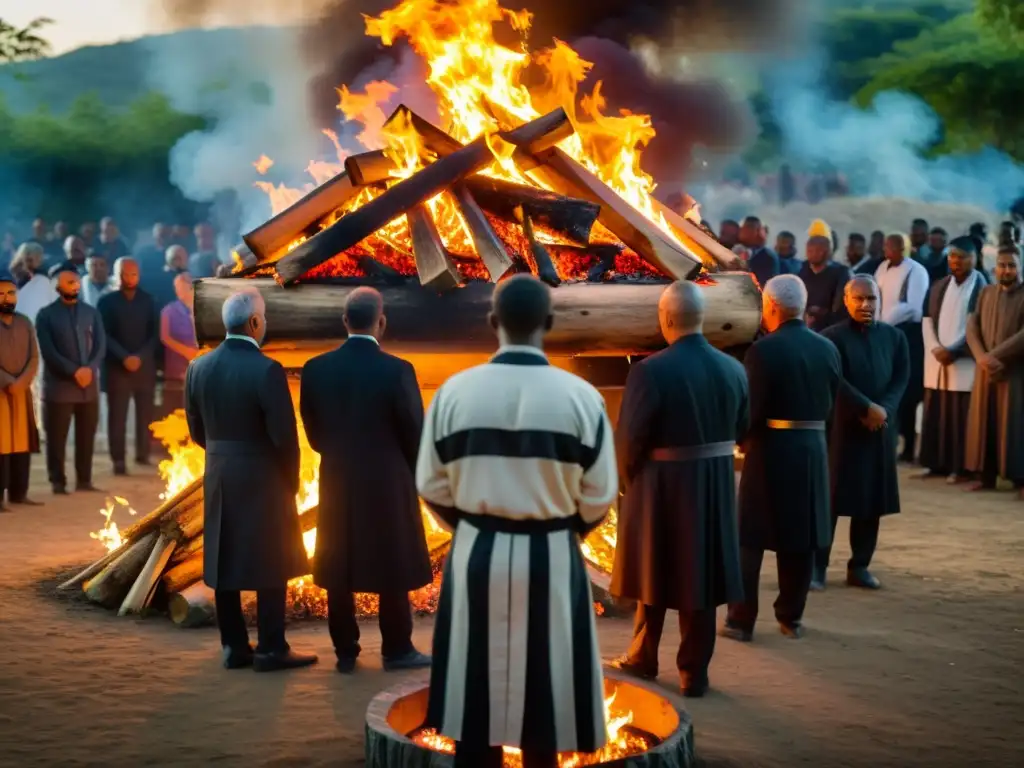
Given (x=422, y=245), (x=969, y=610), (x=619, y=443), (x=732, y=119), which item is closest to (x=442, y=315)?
(x=422, y=245)

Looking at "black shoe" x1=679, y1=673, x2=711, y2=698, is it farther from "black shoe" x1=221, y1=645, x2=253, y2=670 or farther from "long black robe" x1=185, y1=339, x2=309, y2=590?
"black shoe" x1=221, y1=645, x2=253, y2=670

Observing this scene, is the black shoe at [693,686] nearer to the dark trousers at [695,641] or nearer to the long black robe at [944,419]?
the dark trousers at [695,641]

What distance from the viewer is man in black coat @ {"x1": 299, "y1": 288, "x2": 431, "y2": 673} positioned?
601cm

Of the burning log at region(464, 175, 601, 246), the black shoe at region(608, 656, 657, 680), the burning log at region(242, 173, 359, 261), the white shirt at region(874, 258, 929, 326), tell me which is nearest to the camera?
the black shoe at region(608, 656, 657, 680)

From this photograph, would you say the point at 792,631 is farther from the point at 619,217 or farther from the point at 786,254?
the point at 786,254

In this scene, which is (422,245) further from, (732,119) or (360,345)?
(732,119)

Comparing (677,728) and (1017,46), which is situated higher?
(1017,46)

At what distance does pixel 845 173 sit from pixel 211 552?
998 inches

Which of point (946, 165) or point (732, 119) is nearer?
point (732, 119)

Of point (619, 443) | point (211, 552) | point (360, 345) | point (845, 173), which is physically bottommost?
point (211, 552)

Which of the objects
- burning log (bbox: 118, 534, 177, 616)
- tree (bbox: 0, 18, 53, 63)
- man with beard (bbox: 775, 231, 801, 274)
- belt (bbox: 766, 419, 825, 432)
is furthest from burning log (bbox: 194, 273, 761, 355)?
tree (bbox: 0, 18, 53, 63)

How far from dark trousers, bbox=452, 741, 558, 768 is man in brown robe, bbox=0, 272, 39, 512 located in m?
8.11

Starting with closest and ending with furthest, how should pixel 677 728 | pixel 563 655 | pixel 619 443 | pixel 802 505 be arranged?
1. pixel 563 655
2. pixel 677 728
3. pixel 619 443
4. pixel 802 505

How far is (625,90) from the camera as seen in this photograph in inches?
830
